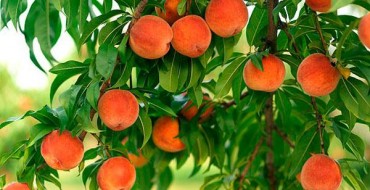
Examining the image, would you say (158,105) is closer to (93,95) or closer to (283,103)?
(93,95)

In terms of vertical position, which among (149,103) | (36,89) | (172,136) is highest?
(149,103)

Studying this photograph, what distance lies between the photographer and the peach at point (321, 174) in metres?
0.96

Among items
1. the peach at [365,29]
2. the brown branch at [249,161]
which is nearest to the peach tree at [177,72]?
the peach at [365,29]

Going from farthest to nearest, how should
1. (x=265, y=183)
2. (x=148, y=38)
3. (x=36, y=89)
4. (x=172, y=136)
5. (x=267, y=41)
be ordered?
1. (x=36, y=89)
2. (x=265, y=183)
3. (x=172, y=136)
4. (x=267, y=41)
5. (x=148, y=38)

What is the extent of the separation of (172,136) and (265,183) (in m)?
0.27

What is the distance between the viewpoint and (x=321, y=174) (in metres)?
0.96

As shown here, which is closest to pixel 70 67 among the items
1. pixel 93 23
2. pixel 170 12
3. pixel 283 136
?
pixel 93 23

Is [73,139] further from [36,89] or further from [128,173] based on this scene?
[36,89]

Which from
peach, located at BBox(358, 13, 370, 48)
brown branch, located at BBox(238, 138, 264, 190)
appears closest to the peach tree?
peach, located at BBox(358, 13, 370, 48)

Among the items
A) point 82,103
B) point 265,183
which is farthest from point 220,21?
point 265,183

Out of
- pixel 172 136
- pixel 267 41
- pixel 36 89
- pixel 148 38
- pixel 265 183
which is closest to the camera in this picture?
pixel 148 38

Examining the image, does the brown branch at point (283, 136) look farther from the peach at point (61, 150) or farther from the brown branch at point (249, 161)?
the peach at point (61, 150)

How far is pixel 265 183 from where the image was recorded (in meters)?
1.36

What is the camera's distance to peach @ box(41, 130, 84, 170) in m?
0.93
